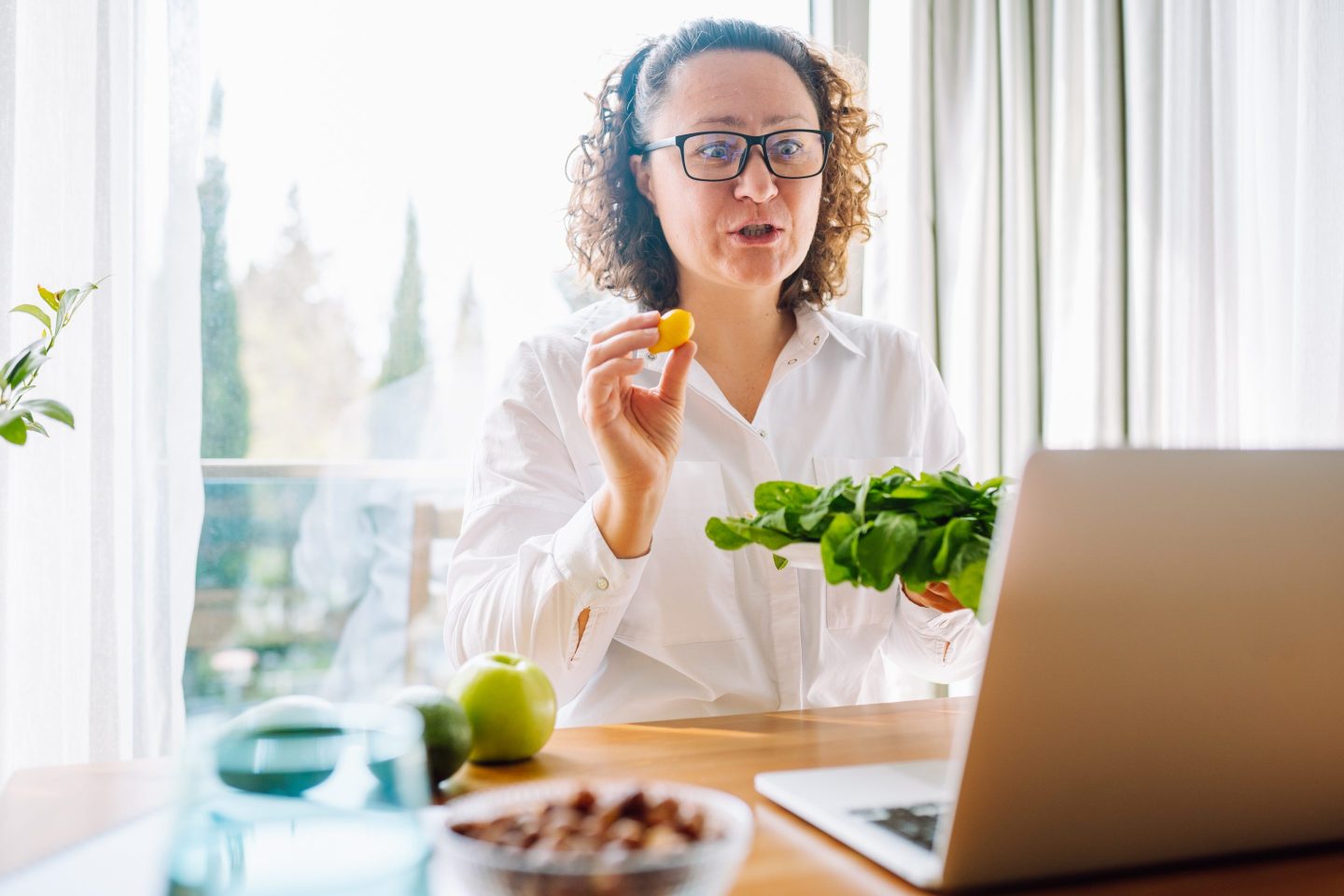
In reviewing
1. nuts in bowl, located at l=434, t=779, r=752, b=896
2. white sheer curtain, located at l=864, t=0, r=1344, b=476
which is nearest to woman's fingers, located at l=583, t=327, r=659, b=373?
nuts in bowl, located at l=434, t=779, r=752, b=896

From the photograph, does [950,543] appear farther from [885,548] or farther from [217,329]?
[217,329]

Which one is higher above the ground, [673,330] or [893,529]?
[673,330]

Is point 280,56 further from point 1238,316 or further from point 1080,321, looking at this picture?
point 1238,316

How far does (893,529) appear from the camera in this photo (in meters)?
0.74

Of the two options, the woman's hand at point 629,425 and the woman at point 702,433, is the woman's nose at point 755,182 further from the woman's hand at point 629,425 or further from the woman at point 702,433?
the woman's hand at point 629,425

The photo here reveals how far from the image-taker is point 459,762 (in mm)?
868

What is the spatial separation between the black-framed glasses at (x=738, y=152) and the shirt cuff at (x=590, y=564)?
56 centimetres

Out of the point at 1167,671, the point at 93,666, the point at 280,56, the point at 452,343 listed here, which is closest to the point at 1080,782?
the point at 1167,671

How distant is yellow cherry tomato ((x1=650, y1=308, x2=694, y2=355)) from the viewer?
1204 mm

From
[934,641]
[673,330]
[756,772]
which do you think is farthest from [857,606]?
[756,772]

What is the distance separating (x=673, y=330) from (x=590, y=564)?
29 cm

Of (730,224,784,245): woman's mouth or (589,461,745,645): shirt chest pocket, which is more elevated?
(730,224,784,245): woman's mouth

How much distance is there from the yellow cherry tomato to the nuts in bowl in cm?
67

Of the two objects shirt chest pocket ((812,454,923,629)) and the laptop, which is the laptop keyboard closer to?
the laptop
